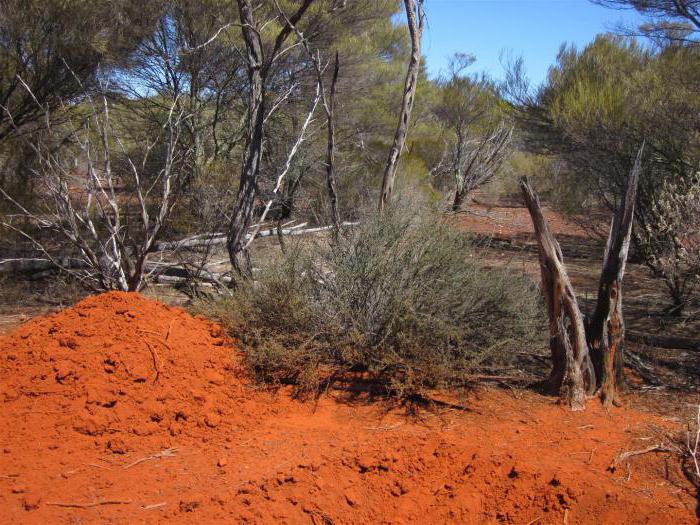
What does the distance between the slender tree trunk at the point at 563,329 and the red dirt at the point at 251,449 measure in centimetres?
22

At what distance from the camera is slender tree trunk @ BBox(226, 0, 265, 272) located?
711cm

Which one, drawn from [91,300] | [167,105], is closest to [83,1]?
[167,105]

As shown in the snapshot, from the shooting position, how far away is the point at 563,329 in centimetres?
527

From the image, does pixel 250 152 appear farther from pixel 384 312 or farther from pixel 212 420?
pixel 212 420

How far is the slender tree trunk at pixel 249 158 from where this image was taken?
7113 millimetres

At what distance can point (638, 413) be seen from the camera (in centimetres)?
513

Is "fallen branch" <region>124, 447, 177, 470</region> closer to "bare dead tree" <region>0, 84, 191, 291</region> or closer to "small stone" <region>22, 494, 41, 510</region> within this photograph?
"small stone" <region>22, 494, 41, 510</region>

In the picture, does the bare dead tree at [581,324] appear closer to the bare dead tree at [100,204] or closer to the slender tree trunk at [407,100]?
the slender tree trunk at [407,100]

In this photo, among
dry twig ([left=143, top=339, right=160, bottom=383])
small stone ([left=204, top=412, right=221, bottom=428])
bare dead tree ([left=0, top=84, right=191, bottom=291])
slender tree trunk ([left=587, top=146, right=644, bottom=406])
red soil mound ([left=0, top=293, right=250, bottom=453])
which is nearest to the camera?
red soil mound ([left=0, top=293, right=250, bottom=453])

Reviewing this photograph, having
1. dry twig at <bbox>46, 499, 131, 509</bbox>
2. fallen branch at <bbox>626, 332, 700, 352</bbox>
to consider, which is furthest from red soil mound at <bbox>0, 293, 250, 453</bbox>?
fallen branch at <bbox>626, 332, 700, 352</bbox>

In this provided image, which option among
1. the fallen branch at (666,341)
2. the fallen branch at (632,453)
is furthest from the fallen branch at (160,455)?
the fallen branch at (666,341)

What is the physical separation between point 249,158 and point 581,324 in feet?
12.8

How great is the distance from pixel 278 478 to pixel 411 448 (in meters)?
0.99

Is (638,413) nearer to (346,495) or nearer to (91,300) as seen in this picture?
(346,495)
